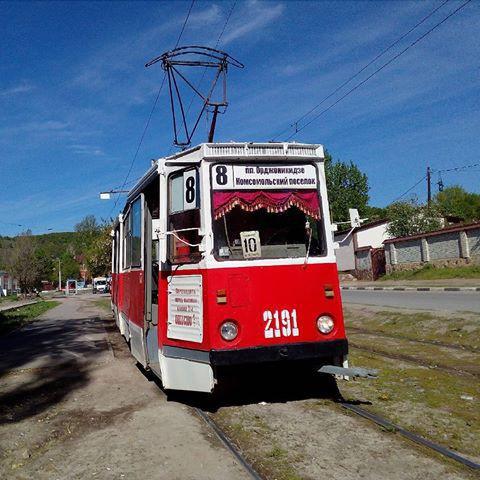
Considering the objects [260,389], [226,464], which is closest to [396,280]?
[260,389]

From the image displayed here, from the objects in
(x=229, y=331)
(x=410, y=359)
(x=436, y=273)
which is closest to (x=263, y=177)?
(x=229, y=331)

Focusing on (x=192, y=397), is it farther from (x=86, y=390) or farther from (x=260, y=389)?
(x=86, y=390)

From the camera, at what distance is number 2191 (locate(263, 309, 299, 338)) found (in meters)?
5.56

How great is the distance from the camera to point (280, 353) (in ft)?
18.0

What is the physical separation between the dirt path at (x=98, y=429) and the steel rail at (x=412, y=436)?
64.2 inches

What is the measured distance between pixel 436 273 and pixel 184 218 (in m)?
27.9

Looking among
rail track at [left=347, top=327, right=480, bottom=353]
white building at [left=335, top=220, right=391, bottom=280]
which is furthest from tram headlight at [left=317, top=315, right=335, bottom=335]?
white building at [left=335, top=220, right=391, bottom=280]

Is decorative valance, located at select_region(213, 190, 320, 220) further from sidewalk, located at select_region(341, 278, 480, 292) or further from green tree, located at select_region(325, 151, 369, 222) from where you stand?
green tree, located at select_region(325, 151, 369, 222)

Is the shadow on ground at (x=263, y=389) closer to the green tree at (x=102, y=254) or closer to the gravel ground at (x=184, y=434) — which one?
the gravel ground at (x=184, y=434)

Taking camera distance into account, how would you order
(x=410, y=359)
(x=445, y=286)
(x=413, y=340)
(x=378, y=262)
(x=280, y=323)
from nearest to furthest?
(x=280, y=323) → (x=410, y=359) → (x=413, y=340) → (x=445, y=286) → (x=378, y=262)

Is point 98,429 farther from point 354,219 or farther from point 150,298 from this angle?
point 354,219

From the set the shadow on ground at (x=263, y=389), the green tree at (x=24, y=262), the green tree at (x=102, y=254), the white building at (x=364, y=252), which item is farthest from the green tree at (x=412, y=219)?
the green tree at (x=24, y=262)

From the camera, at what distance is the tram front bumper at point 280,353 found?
5359 millimetres

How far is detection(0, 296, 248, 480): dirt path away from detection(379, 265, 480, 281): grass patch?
23751mm
